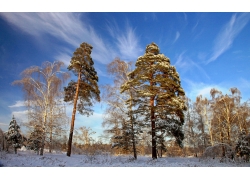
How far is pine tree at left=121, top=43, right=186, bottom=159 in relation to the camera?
971 cm

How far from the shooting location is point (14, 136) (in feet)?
37.5

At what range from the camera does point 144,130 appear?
10445mm

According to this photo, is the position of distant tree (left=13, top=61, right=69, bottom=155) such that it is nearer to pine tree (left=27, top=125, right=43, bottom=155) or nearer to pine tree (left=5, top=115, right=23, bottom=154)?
pine tree (left=27, top=125, right=43, bottom=155)

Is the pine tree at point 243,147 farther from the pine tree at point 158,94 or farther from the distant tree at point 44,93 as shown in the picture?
the distant tree at point 44,93

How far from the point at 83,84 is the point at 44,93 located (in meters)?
2.43

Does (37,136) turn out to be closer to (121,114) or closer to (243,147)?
(121,114)

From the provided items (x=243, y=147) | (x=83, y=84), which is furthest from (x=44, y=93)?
(x=243, y=147)

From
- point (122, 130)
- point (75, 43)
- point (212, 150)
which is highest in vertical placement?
point (75, 43)

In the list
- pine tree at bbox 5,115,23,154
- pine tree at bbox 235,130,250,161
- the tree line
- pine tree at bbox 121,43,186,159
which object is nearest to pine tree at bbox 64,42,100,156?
the tree line
